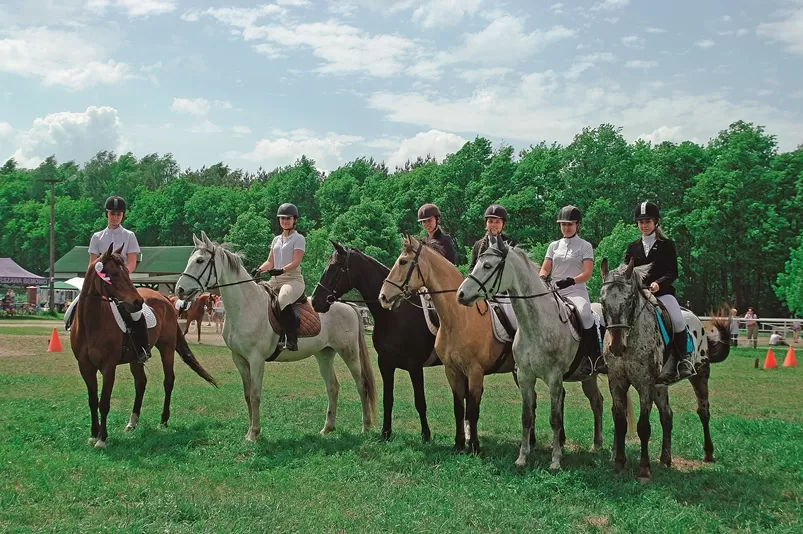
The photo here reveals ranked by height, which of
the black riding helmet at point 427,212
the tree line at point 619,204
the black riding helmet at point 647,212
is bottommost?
the black riding helmet at point 647,212

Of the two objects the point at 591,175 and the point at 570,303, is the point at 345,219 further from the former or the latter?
the point at 570,303

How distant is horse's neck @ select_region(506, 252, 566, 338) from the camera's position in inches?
319

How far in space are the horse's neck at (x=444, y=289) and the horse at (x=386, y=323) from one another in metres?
0.71

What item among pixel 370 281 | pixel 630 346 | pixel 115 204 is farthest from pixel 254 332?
pixel 630 346

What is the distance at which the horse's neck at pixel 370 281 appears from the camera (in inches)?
388

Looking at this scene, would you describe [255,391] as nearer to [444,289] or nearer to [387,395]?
[387,395]

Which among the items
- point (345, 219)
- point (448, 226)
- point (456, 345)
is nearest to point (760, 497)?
point (456, 345)

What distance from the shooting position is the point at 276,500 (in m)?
6.70

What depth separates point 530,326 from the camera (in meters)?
8.12

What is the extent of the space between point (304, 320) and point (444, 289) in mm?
2586

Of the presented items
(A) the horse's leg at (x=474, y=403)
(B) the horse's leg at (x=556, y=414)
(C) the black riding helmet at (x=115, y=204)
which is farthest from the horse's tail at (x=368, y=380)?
(C) the black riding helmet at (x=115, y=204)

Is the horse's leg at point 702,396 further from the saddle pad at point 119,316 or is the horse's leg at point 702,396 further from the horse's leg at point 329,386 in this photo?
the saddle pad at point 119,316

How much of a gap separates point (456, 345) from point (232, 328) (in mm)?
3408

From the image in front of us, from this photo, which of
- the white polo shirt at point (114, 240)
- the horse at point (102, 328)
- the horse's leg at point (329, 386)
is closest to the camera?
the horse at point (102, 328)
